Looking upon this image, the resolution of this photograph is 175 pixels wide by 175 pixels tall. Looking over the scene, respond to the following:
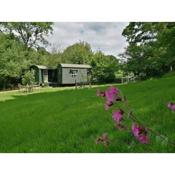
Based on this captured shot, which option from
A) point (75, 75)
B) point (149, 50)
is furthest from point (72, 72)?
point (149, 50)

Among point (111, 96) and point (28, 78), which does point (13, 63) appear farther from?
point (111, 96)

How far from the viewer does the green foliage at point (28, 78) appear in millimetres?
5283

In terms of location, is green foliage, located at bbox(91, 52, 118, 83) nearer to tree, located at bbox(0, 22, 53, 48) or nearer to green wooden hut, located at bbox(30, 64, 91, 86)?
green wooden hut, located at bbox(30, 64, 91, 86)

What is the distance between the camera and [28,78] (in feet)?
18.2

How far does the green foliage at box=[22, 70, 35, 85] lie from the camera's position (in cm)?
528

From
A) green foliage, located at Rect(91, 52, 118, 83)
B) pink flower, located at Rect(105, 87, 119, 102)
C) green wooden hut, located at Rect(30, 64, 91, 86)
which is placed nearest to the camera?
pink flower, located at Rect(105, 87, 119, 102)

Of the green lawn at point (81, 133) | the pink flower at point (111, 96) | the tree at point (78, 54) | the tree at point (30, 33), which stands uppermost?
the tree at point (30, 33)

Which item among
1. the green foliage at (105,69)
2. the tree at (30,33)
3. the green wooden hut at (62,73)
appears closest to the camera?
the tree at (30,33)

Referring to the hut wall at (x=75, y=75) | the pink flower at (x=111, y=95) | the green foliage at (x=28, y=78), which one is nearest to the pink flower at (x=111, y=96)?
the pink flower at (x=111, y=95)

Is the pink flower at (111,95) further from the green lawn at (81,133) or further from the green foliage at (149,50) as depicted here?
the green foliage at (149,50)

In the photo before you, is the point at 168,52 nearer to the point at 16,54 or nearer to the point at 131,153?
the point at 16,54

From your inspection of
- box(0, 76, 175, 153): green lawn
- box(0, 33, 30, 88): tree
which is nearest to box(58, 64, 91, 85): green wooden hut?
box(0, 33, 30, 88): tree
